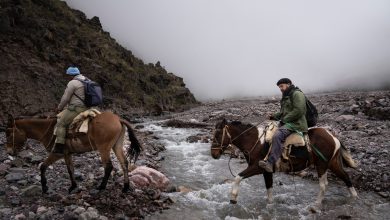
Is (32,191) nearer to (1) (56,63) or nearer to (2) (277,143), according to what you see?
(2) (277,143)

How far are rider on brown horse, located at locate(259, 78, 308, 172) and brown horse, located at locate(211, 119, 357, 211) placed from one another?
0.37m

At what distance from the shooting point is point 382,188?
1027 cm

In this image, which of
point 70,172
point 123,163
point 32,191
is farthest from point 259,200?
point 32,191

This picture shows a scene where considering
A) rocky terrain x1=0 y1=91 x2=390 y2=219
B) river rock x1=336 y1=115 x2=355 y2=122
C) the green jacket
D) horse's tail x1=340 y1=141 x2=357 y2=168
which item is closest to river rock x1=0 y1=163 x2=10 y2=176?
rocky terrain x1=0 y1=91 x2=390 y2=219

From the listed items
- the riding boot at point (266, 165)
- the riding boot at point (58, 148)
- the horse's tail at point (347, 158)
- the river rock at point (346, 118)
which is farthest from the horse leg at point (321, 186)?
the river rock at point (346, 118)

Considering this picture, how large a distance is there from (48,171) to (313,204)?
8.00m

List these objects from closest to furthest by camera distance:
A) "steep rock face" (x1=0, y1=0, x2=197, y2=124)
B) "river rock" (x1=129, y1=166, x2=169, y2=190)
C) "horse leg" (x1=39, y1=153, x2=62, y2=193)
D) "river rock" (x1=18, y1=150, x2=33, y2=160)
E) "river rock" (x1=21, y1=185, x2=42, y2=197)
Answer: "river rock" (x1=21, y1=185, x2=42, y2=197)
"horse leg" (x1=39, y1=153, x2=62, y2=193)
"river rock" (x1=129, y1=166, x2=169, y2=190)
"river rock" (x1=18, y1=150, x2=33, y2=160)
"steep rock face" (x1=0, y1=0, x2=197, y2=124)

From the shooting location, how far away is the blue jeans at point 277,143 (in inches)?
360

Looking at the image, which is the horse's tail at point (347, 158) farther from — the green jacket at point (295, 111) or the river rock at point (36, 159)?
the river rock at point (36, 159)

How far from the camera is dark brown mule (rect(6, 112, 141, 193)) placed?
9.00 m

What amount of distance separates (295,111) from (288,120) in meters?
0.35

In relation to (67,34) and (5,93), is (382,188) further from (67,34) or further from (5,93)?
(67,34)

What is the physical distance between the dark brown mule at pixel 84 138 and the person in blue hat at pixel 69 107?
0.25 m

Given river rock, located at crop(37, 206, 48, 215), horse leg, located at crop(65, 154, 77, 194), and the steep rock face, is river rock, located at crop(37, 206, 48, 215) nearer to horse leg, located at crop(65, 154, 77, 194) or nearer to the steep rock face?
horse leg, located at crop(65, 154, 77, 194)
